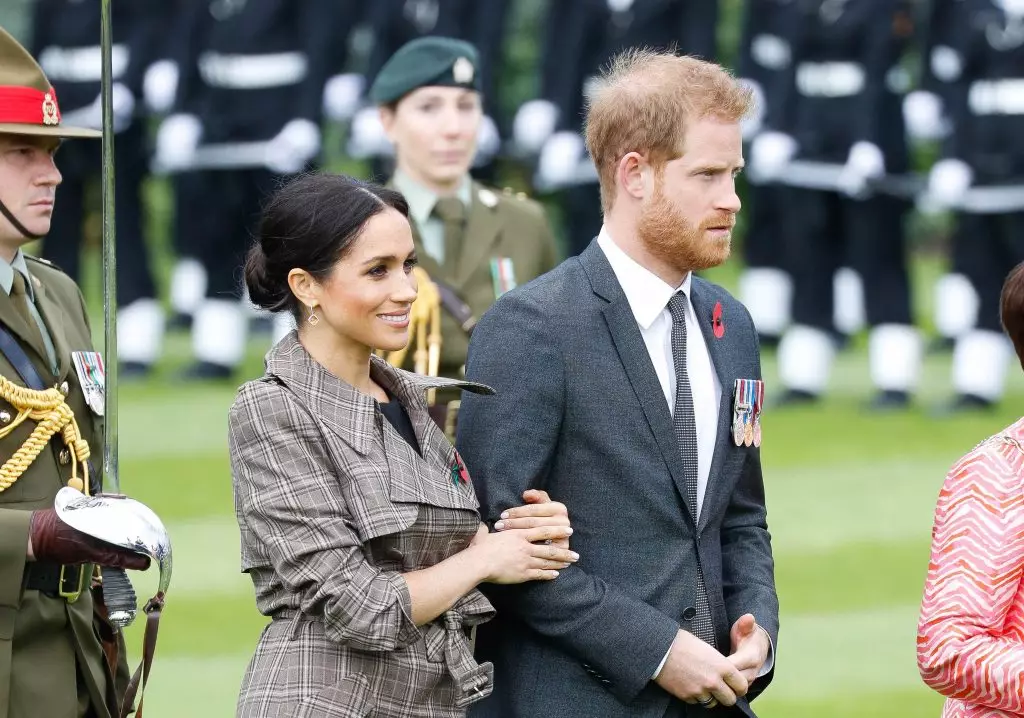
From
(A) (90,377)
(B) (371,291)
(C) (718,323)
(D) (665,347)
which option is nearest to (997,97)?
(C) (718,323)

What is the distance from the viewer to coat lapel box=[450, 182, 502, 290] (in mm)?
5734

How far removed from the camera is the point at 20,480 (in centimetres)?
371

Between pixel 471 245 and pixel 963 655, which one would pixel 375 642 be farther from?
pixel 471 245

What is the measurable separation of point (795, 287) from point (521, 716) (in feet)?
25.7

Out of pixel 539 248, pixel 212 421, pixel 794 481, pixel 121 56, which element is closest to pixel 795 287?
pixel 794 481

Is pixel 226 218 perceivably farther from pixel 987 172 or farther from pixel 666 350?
pixel 666 350

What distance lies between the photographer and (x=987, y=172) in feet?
34.8

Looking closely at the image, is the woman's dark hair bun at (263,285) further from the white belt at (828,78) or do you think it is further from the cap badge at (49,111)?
the white belt at (828,78)

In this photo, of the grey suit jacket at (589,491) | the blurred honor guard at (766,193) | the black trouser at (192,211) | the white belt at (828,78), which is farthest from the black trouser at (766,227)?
the grey suit jacket at (589,491)

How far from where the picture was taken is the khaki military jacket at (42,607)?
11.8ft

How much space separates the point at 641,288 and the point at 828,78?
7708mm

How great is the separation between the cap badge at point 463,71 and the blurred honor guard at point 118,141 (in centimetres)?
580

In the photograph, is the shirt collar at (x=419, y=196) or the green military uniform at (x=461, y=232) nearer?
the green military uniform at (x=461, y=232)

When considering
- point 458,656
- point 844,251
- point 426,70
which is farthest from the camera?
point 844,251
